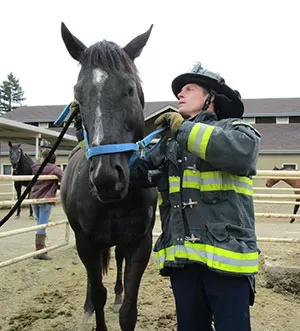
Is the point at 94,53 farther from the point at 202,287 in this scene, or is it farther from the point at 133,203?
the point at 202,287

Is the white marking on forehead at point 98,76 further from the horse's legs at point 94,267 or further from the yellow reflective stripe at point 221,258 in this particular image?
the horse's legs at point 94,267

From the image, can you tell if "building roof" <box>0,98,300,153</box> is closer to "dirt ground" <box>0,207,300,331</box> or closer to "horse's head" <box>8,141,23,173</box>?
"horse's head" <box>8,141,23,173</box>

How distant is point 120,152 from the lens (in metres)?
1.84

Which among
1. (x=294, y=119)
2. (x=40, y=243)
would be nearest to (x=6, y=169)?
(x=40, y=243)

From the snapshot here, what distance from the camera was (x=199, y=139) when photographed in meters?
1.66

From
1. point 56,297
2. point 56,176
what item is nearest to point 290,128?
point 56,176

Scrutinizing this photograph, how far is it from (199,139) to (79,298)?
3.06m

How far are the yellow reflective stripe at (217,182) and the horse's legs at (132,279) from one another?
1.00 metres

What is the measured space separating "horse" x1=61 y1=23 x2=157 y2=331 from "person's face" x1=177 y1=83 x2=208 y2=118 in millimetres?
288

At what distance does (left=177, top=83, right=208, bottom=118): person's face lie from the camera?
1927 millimetres

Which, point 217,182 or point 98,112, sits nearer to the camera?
point 217,182

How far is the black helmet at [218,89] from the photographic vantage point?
1.90 m

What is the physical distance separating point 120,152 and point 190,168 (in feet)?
1.20

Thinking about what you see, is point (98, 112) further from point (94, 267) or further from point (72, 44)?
point (94, 267)
